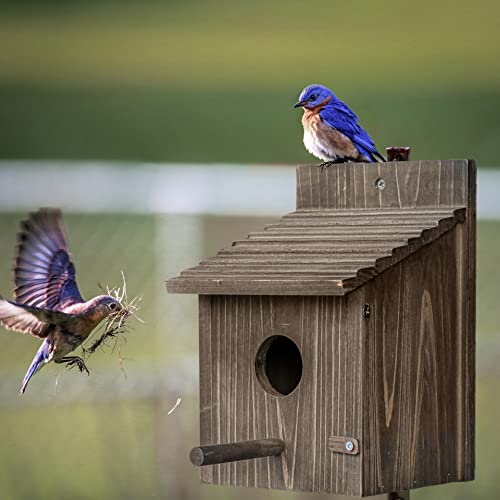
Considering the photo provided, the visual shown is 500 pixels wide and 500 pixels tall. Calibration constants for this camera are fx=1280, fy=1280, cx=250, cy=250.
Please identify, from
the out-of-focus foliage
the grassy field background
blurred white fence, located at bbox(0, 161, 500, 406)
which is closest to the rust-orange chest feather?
the grassy field background

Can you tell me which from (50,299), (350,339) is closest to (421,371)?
(350,339)

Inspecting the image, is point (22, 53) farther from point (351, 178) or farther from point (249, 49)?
point (351, 178)

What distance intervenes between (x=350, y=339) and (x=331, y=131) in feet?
2.19

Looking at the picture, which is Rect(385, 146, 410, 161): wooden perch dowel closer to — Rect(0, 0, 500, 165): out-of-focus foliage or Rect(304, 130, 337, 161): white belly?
Rect(304, 130, 337, 161): white belly

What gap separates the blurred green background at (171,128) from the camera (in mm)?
5977

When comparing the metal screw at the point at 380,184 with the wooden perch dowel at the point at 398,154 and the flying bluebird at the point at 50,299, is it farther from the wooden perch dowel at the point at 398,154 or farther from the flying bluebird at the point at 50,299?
the flying bluebird at the point at 50,299

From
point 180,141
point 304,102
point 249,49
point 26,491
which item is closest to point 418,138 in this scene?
point 180,141

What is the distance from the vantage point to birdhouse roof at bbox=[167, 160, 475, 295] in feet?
9.32

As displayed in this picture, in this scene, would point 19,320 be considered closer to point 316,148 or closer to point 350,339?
point 350,339

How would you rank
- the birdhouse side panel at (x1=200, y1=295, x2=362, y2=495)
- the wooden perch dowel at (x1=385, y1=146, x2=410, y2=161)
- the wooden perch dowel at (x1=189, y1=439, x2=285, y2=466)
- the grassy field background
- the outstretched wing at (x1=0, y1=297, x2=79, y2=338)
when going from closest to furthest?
the wooden perch dowel at (x1=189, y1=439, x2=285, y2=466) → the outstretched wing at (x1=0, y1=297, x2=79, y2=338) → the birdhouse side panel at (x1=200, y1=295, x2=362, y2=495) → the wooden perch dowel at (x1=385, y1=146, x2=410, y2=161) → the grassy field background

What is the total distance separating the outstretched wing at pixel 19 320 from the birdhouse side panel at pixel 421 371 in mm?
742

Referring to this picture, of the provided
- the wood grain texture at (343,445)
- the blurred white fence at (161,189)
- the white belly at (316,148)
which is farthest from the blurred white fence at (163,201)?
the wood grain texture at (343,445)

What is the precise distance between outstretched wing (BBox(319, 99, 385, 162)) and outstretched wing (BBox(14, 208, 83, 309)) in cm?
74

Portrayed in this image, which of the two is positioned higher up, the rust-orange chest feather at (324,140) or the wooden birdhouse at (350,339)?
the rust-orange chest feather at (324,140)
